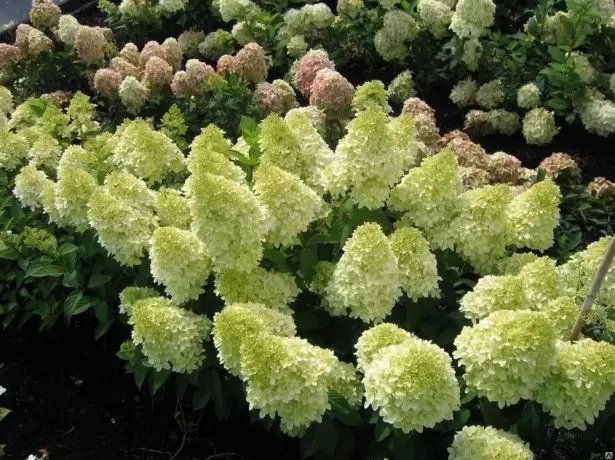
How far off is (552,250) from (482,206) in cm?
88

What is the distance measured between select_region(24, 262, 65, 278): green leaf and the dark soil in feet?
1.69

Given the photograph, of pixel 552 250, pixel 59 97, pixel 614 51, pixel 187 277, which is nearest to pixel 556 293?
pixel 552 250

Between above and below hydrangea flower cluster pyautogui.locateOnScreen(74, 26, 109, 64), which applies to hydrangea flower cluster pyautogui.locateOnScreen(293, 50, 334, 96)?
above

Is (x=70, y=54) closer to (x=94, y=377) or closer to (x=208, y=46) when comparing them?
(x=208, y=46)

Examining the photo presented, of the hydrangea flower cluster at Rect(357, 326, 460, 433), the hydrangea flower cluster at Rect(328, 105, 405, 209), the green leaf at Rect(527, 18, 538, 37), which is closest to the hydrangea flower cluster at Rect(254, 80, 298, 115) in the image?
the hydrangea flower cluster at Rect(328, 105, 405, 209)

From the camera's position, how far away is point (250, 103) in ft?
14.5

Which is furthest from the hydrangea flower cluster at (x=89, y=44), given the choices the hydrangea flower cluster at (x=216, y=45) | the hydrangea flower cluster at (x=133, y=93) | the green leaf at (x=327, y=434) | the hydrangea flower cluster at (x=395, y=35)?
the green leaf at (x=327, y=434)

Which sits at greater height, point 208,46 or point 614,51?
point 614,51

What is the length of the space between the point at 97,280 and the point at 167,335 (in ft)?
2.27

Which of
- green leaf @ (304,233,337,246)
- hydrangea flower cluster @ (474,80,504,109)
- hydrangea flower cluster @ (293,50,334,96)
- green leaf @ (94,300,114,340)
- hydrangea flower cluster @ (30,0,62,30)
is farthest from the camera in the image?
hydrangea flower cluster @ (30,0,62,30)

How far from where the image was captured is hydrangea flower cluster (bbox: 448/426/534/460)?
7.43ft

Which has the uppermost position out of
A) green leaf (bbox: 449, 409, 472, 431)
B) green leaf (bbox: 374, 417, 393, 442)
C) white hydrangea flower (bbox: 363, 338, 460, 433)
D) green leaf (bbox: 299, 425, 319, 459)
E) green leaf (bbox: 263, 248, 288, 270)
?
white hydrangea flower (bbox: 363, 338, 460, 433)

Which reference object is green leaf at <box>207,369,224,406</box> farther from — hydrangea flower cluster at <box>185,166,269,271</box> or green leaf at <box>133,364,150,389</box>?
hydrangea flower cluster at <box>185,166,269,271</box>

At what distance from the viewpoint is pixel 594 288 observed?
8.09 feet
